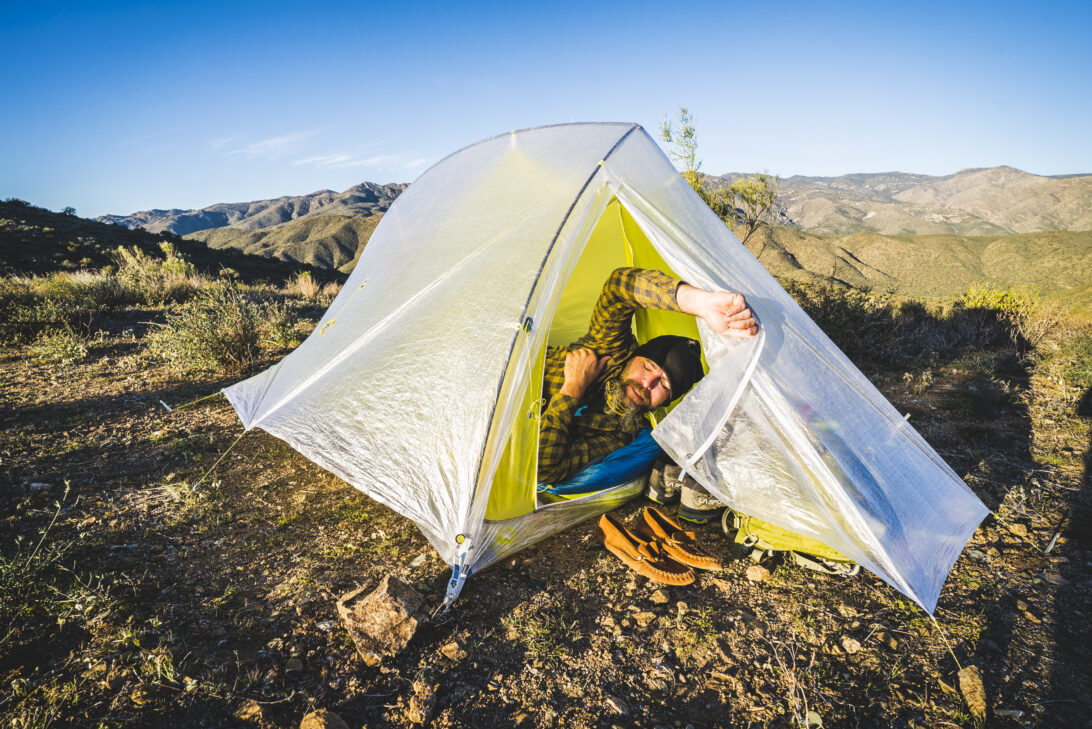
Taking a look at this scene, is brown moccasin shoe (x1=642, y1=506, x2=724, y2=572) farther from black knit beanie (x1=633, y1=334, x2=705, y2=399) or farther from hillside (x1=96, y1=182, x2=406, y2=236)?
hillside (x1=96, y1=182, x2=406, y2=236)

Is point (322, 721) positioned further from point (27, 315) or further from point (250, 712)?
point (27, 315)

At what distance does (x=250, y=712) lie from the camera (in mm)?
1701

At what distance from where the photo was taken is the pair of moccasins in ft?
8.07

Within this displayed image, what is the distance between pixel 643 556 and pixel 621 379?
1130 mm

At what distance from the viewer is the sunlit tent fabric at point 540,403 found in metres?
2.26

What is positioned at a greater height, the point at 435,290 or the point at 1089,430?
the point at 435,290

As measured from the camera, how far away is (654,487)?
299 cm

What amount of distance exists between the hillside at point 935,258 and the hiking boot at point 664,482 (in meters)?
32.6

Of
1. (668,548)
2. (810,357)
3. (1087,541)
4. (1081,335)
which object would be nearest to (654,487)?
(668,548)

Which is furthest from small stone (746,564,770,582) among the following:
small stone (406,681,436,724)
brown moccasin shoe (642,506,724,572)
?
small stone (406,681,436,724)

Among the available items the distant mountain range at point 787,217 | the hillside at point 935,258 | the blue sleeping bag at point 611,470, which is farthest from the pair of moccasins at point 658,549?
the distant mountain range at point 787,217

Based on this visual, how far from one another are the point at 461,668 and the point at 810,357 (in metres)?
2.26

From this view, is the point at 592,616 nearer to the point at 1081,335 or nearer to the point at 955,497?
the point at 955,497

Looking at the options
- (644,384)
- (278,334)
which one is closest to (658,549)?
(644,384)
